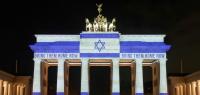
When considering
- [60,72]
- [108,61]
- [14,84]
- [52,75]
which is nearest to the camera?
[60,72]

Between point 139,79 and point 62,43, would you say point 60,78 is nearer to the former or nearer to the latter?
point 62,43

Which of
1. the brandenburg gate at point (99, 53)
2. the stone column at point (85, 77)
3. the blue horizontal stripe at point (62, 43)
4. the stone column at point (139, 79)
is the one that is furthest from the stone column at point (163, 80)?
the blue horizontal stripe at point (62, 43)

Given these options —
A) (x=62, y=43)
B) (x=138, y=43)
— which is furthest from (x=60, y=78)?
(x=138, y=43)

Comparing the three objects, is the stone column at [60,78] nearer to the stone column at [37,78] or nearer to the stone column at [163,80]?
the stone column at [37,78]

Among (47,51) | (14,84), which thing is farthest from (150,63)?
(14,84)

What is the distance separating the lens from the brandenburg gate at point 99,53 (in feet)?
248

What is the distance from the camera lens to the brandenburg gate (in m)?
75.6

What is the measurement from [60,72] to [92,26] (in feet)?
32.7

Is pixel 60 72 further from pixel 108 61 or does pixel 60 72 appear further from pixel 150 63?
pixel 150 63

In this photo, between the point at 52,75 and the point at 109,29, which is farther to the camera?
the point at 52,75

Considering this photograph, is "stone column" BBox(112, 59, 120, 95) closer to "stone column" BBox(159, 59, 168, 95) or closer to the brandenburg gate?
the brandenburg gate

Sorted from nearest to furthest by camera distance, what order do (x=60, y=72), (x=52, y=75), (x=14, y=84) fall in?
(x=60, y=72), (x=14, y=84), (x=52, y=75)

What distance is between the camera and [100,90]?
108 meters

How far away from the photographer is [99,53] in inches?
2982
